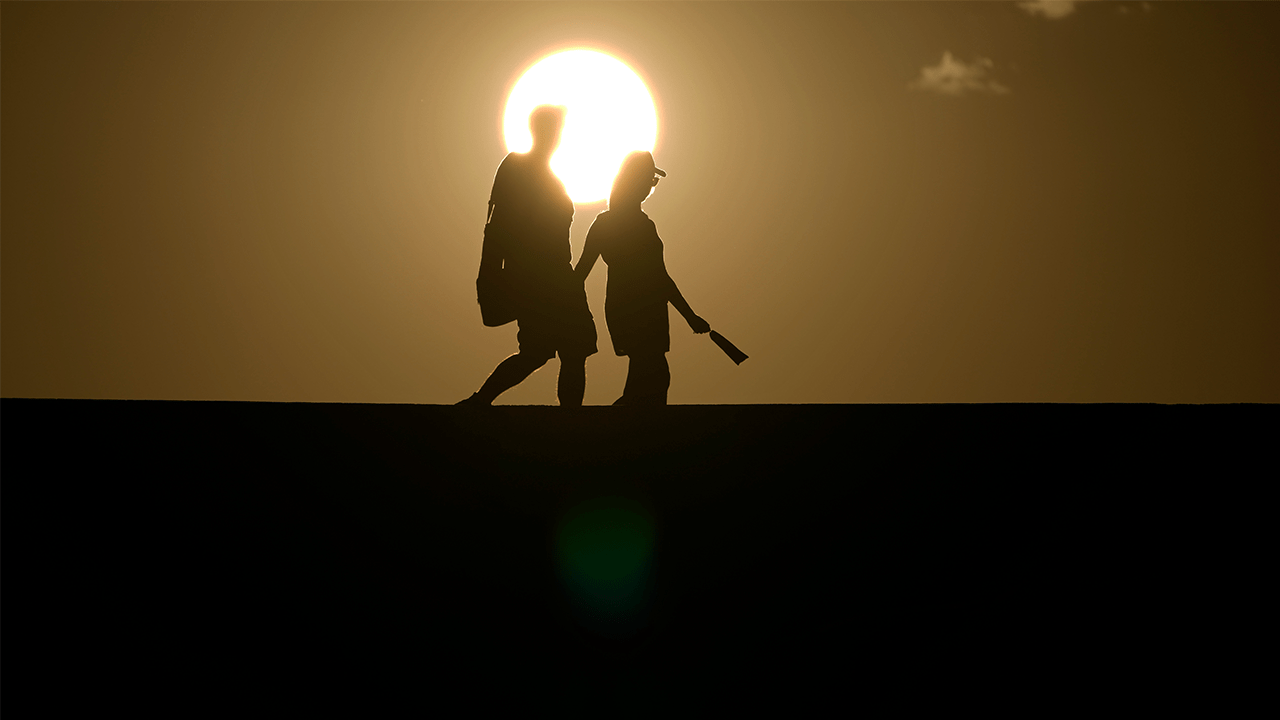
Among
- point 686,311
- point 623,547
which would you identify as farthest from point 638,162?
point 623,547

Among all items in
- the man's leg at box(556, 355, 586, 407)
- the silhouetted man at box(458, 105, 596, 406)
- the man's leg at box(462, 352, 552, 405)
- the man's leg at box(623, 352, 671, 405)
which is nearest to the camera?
the man's leg at box(462, 352, 552, 405)

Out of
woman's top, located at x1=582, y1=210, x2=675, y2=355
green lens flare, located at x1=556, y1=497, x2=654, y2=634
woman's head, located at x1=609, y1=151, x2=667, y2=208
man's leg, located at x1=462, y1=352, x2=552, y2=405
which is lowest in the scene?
green lens flare, located at x1=556, y1=497, x2=654, y2=634

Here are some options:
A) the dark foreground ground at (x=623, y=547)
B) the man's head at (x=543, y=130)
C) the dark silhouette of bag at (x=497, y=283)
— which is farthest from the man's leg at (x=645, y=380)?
the dark foreground ground at (x=623, y=547)

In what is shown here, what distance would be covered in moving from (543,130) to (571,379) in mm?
1337

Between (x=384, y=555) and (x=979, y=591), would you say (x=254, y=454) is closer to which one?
(x=384, y=555)

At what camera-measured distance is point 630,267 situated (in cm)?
446

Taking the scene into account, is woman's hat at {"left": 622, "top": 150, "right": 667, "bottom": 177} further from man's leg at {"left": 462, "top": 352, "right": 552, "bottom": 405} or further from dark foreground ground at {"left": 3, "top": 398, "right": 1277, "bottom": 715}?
dark foreground ground at {"left": 3, "top": 398, "right": 1277, "bottom": 715}

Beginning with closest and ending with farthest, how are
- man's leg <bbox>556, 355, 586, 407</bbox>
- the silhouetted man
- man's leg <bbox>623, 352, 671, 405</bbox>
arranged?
the silhouetted man < man's leg <bbox>556, 355, 586, 407</bbox> < man's leg <bbox>623, 352, 671, 405</bbox>

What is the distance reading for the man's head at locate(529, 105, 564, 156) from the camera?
4207mm

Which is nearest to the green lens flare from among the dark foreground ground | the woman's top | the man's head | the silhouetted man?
the dark foreground ground

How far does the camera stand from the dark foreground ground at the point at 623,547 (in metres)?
2.35

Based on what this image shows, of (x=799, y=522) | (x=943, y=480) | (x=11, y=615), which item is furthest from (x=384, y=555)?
(x=943, y=480)

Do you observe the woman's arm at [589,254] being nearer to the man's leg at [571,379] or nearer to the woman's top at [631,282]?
the woman's top at [631,282]

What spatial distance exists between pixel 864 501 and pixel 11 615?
8.57ft
